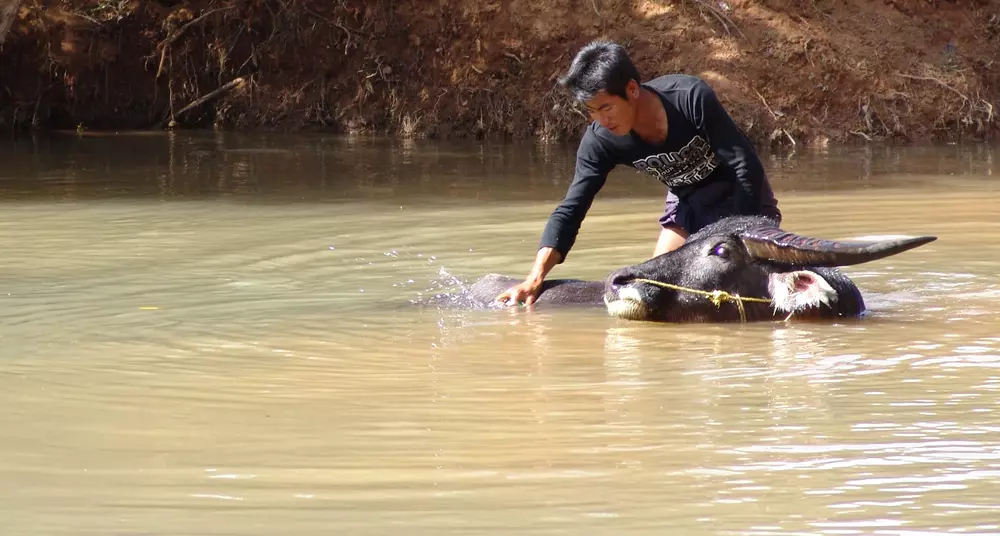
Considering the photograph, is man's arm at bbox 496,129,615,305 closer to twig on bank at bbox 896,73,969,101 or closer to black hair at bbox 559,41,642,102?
black hair at bbox 559,41,642,102

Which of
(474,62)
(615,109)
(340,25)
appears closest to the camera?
(615,109)

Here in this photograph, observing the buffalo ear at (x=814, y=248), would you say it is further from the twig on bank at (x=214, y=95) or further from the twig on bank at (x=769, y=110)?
the twig on bank at (x=214, y=95)

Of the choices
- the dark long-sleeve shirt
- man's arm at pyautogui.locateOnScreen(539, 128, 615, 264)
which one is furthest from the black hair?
man's arm at pyautogui.locateOnScreen(539, 128, 615, 264)

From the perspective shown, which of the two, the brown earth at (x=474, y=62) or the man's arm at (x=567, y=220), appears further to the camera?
the brown earth at (x=474, y=62)

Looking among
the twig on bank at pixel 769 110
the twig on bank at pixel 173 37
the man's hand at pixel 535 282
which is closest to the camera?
the man's hand at pixel 535 282

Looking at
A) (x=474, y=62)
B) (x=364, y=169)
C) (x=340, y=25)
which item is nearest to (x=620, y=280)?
(x=364, y=169)

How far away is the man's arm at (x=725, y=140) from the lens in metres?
5.70

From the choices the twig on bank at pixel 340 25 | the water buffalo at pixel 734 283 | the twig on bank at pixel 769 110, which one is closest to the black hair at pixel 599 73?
the water buffalo at pixel 734 283

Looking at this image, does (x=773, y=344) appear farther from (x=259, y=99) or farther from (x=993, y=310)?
(x=259, y=99)

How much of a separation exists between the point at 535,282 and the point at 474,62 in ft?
40.8

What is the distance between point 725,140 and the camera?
18.7 ft

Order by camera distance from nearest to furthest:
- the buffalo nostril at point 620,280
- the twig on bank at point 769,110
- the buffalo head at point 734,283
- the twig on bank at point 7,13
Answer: the buffalo head at point 734,283, the buffalo nostril at point 620,280, the twig on bank at point 7,13, the twig on bank at point 769,110

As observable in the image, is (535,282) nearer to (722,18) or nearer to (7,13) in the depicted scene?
(7,13)

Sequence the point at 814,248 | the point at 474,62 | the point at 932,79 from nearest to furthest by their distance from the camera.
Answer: the point at 814,248, the point at 932,79, the point at 474,62
